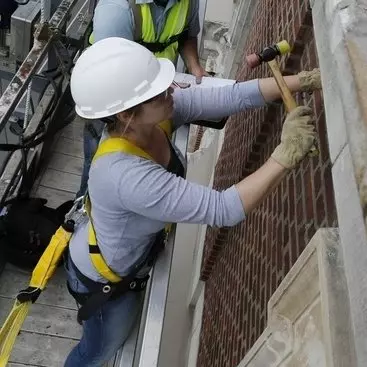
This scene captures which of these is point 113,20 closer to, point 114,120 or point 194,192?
point 114,120

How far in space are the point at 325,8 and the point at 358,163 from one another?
572 mm

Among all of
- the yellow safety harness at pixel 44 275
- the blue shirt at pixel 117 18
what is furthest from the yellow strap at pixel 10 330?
the blue shirt at pixel 117 18

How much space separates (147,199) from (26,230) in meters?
1.86

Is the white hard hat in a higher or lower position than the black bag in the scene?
higher

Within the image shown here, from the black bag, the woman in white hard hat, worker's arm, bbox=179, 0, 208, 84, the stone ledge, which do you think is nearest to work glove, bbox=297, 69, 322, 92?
the woman in white hard hat

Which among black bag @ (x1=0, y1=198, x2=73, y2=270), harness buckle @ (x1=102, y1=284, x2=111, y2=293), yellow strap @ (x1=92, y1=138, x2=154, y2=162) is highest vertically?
yellow strap @ (x1=92, y1=138, x2=154, y2=162)

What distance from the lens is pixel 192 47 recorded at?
3756 mm

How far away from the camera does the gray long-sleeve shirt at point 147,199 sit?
2178 millimetres

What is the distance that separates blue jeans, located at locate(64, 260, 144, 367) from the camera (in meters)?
3.05

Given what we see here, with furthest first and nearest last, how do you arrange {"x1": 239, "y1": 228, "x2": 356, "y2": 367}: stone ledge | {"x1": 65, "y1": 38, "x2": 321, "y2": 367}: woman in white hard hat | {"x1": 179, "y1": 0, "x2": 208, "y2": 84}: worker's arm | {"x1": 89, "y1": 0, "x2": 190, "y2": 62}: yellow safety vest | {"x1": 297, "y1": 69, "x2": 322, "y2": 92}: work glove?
{"x1": 179, "y1": 0, "x2": 208, "y2": 84}: worker's arm → {"x1": 89, "y1": 0, "x2": 190, "y2": 62}: yellow safety vest → {"x1": 297, "y1": 69, "x2": 322, "y2": 92}: work glove → {"x1": 65, "y1": 38, "x2": 321, "y2": 367}: woman in white hard hat → {"x1": 239, "y1": 228, "x2": 356, "y2": 367}: stone ledge

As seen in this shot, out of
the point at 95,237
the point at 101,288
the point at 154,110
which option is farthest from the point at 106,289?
the point at 154,110

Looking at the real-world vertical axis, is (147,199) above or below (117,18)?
below

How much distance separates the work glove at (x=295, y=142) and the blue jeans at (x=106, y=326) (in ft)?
4.48

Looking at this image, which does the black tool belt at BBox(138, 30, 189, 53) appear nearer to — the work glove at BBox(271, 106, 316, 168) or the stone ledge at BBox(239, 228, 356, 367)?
the work glove at BBox(271, 106, 316, 168)
